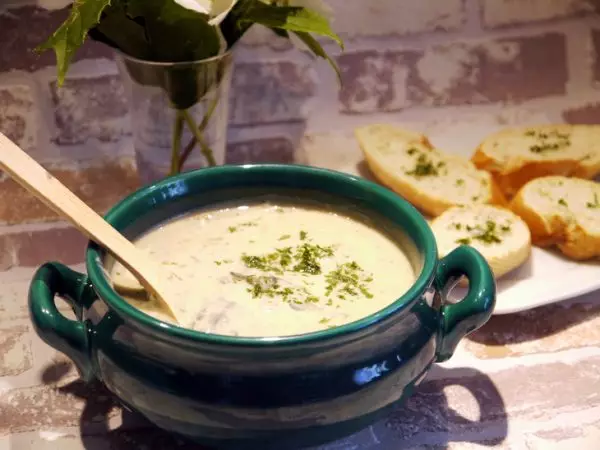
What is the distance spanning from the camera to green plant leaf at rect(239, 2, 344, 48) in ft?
2.77

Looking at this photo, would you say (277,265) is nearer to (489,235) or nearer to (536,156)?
(489,235)

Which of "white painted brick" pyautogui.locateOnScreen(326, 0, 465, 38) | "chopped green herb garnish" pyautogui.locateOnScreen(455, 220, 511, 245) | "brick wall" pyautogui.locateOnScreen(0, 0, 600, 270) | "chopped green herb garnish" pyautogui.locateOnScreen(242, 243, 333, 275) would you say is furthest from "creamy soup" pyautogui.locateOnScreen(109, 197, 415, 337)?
"white painted brick" pyautogui.locateOnScreen(326, 0, 465, 38)

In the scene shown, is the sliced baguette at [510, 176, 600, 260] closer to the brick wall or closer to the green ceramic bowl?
the brick wall

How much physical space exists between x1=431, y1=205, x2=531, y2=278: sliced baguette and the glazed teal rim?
0.69 ft

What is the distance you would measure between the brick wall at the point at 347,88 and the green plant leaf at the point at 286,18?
0.97ft

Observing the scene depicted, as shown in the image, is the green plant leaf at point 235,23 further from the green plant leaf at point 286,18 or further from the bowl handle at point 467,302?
the bowl handle at point 467,302

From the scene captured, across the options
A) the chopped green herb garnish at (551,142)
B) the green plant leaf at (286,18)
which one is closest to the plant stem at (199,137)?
the green plant leaf at (286,18)

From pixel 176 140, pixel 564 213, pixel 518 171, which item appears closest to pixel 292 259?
pixel 176 140

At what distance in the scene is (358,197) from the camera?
2.52ft

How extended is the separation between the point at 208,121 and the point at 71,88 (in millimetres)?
263

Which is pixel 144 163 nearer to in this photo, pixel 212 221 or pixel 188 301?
pixel 212 221

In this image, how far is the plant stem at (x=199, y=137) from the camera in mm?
910

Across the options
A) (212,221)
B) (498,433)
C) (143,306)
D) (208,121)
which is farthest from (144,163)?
(498,433)

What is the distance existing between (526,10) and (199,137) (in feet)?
1.96
